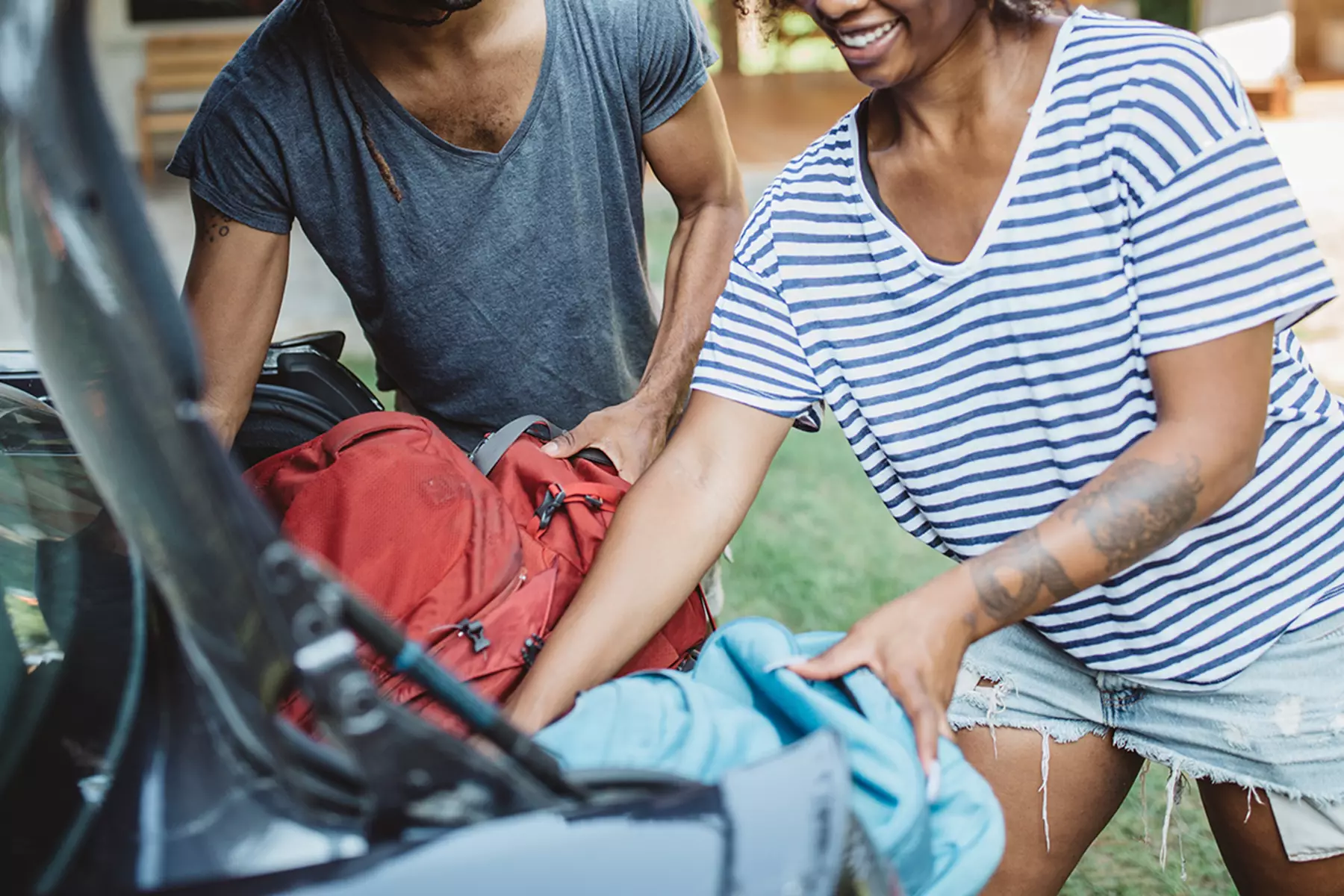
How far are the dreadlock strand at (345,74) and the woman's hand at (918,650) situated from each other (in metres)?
1.35

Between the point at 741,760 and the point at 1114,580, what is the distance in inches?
25.3

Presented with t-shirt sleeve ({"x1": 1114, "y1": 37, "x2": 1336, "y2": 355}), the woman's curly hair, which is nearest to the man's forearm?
the woman's curly hair

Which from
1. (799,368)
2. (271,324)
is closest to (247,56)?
(271,324)

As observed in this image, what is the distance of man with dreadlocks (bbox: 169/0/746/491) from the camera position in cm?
239

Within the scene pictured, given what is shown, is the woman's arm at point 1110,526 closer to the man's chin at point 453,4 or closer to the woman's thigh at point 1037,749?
the woman's thigh at point 1037,749

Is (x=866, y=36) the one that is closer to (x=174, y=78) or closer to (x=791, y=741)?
(x=791, y=741)

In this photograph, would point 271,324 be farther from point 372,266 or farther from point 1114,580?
point 1114,580

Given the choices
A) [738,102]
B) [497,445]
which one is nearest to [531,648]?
[497,445]

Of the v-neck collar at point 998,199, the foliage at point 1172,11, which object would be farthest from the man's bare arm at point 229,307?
the foliage at point 1172,11

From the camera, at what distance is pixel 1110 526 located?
148 cm

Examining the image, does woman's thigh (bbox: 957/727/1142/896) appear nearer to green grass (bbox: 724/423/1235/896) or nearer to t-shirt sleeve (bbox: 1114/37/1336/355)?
t-shirt sleeve (bbox: 1114/37/1336/355)

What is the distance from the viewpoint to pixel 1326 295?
1.46 meters

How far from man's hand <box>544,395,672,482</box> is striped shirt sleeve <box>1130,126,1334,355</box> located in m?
0.98

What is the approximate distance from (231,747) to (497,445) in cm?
109
